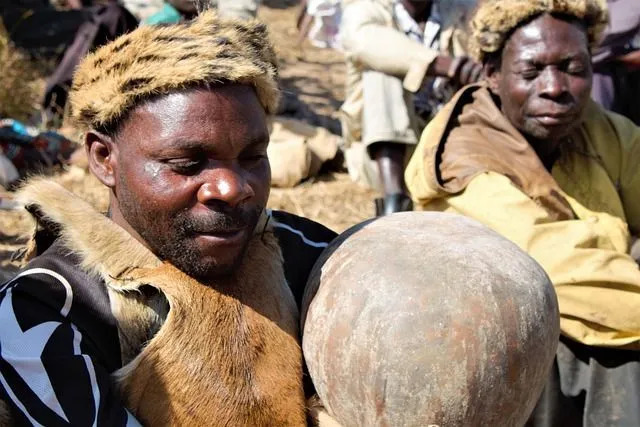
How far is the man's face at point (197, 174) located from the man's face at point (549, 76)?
5.25 ft

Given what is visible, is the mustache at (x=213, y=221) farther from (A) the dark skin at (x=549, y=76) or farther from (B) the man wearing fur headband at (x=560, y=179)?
(A) the dark skin at (x=549, y=76)

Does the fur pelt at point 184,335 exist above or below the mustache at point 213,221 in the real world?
Result: below

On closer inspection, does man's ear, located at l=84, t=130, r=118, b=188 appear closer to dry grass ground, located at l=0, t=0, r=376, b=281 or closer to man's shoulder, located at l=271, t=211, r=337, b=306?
man's shoulder, located at l=271, t=211, r=337, b=306

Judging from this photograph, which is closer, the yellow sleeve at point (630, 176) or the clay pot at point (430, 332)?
the clay pot at point (430, 332)

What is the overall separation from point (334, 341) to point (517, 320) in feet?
1.28

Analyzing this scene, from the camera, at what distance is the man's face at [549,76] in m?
3.21

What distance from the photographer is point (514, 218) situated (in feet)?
9.74

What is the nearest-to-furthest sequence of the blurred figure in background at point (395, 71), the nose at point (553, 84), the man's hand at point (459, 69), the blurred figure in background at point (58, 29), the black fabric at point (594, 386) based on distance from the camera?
1. the black fabric at point (594, 386)
2. the nose at point (553, 84)
3. the man's hand at point (459, 69)
4. the blurred figure in background at point (395, 71)
5. the blurred figure in background at point (58, 29)

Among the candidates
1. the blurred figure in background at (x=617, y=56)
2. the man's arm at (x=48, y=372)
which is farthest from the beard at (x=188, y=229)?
the blurred figure in background at (x=617, y=56)

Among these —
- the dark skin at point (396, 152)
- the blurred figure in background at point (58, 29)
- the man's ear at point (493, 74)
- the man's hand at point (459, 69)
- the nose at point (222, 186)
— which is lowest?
the blurred figure in background at point (58, 29)

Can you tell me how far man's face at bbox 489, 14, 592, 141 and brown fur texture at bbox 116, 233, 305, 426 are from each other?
1.61 m

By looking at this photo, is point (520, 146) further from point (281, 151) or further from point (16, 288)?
point (281, 151)

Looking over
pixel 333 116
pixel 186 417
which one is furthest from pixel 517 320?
pixel 333 116

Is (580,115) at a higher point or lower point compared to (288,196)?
higher
